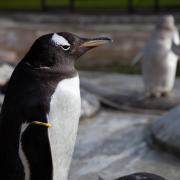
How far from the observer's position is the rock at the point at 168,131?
4.80m

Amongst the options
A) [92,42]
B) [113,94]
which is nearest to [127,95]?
[113,94]

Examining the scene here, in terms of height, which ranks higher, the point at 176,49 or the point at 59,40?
the point at 59,40

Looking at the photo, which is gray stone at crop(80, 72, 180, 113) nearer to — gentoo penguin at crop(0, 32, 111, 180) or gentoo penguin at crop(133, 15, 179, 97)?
gentoo penguin at crop(133, 15, 179, 97)

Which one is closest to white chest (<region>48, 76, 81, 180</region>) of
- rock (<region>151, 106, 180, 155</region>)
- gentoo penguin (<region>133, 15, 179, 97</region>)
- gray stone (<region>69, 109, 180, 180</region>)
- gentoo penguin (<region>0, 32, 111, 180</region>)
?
gentoo penguin (<region>0, 32, 111, 180</region>)

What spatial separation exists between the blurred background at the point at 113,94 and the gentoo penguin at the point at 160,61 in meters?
0.13

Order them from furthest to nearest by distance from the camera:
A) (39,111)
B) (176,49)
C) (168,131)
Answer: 1. (176,49)
2. (168,131)
3. (39,111)

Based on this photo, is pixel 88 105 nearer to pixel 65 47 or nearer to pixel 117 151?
pixel 117 151

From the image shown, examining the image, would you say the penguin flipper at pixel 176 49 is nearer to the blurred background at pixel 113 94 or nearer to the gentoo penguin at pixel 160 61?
the gentoo penguin at pixel 160 61

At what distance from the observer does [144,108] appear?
20.5ft

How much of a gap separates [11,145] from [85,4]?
10132 mm

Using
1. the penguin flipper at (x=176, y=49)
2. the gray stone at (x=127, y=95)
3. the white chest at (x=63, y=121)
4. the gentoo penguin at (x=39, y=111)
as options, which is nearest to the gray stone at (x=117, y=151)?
the gray stone at (x=127, y=95)

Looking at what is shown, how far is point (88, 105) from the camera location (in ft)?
19.8

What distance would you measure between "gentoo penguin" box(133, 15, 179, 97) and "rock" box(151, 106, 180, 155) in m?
1.13

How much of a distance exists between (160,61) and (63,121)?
324cm
